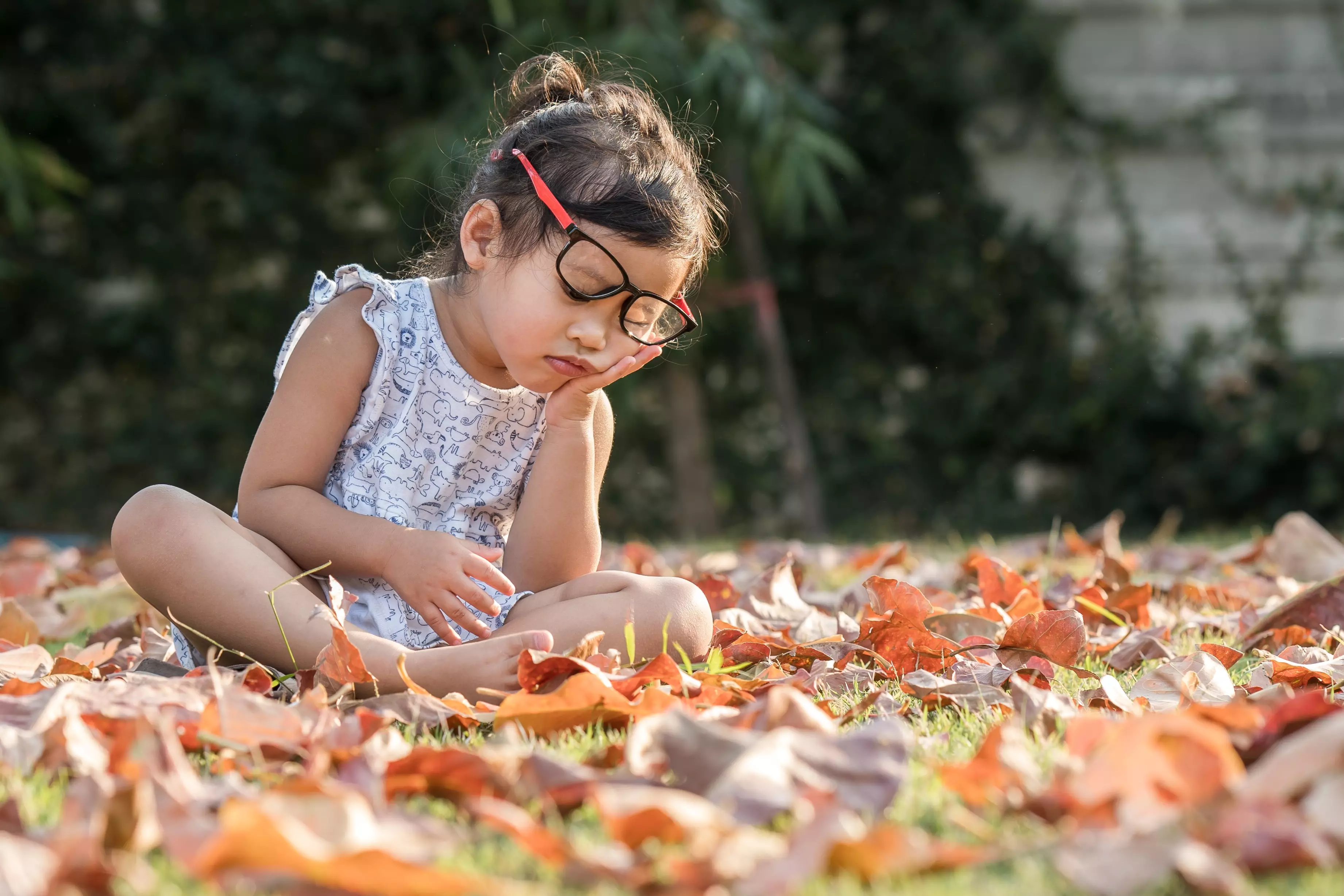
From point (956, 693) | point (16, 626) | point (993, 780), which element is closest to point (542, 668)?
point (956, 693)

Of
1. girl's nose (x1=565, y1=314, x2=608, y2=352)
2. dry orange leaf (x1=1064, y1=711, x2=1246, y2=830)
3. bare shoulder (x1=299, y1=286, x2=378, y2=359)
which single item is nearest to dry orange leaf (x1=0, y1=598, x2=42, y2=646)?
bare shoulder (x1=299, y1=286, x2=378, y2=359)

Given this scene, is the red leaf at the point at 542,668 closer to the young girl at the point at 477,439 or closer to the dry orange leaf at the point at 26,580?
the young girl at the point at 477,439

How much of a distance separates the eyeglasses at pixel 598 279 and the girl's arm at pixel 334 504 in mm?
284

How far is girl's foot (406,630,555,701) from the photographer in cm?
139

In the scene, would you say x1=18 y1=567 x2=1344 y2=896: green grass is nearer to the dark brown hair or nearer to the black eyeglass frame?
the black eyeglass frame

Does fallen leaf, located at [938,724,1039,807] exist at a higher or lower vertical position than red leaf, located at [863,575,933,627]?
higher

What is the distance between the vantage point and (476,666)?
1404 mm

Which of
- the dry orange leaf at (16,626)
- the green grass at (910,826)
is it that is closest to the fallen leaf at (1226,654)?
the green grass at (910,826)

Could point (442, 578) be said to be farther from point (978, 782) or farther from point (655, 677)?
point (978, 782)

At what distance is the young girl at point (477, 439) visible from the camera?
1570 millimetres

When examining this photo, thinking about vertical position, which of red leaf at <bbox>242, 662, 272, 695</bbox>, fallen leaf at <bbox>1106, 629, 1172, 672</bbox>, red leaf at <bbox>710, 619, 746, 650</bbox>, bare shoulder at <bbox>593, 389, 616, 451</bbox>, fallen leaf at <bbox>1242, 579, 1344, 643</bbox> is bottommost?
fallen leaf at <bbox>1242, 579, 1344, 643</bbox>

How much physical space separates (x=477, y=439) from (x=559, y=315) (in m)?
0.32

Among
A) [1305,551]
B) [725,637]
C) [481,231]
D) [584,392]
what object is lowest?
[1305,551]

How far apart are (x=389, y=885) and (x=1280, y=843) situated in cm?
52
